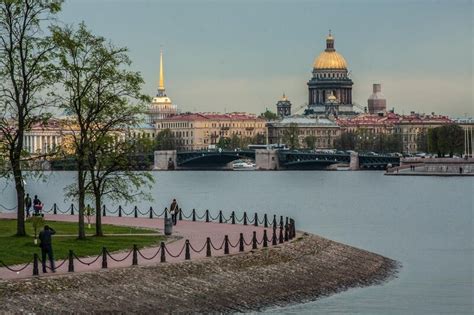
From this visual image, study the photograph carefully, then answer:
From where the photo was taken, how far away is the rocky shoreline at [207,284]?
32.8m

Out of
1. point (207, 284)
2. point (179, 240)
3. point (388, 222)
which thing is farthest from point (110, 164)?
point (388, 222)

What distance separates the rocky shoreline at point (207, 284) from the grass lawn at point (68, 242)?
3.31 metres

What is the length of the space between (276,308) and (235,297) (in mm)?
1154

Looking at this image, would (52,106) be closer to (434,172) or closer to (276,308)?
(276,308)

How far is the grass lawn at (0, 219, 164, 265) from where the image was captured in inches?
1527

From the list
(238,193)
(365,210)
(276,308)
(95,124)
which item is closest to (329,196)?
(238,193)

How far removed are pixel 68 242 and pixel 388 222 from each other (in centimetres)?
4037

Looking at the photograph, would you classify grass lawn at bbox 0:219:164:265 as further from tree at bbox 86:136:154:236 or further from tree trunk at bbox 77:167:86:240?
tree at bbox 86:136:154:236

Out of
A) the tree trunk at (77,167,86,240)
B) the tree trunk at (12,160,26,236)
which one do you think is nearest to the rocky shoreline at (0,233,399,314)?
the tree trunk at (77,167,86,240)

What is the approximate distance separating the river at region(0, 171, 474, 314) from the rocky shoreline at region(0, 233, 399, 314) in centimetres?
88

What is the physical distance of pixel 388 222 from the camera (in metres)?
80.8

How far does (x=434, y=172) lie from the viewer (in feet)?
593

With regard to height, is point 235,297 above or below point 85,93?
below

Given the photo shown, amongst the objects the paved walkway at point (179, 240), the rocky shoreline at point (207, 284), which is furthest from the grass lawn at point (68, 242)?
the rocky shoreline at point (207, 284)
